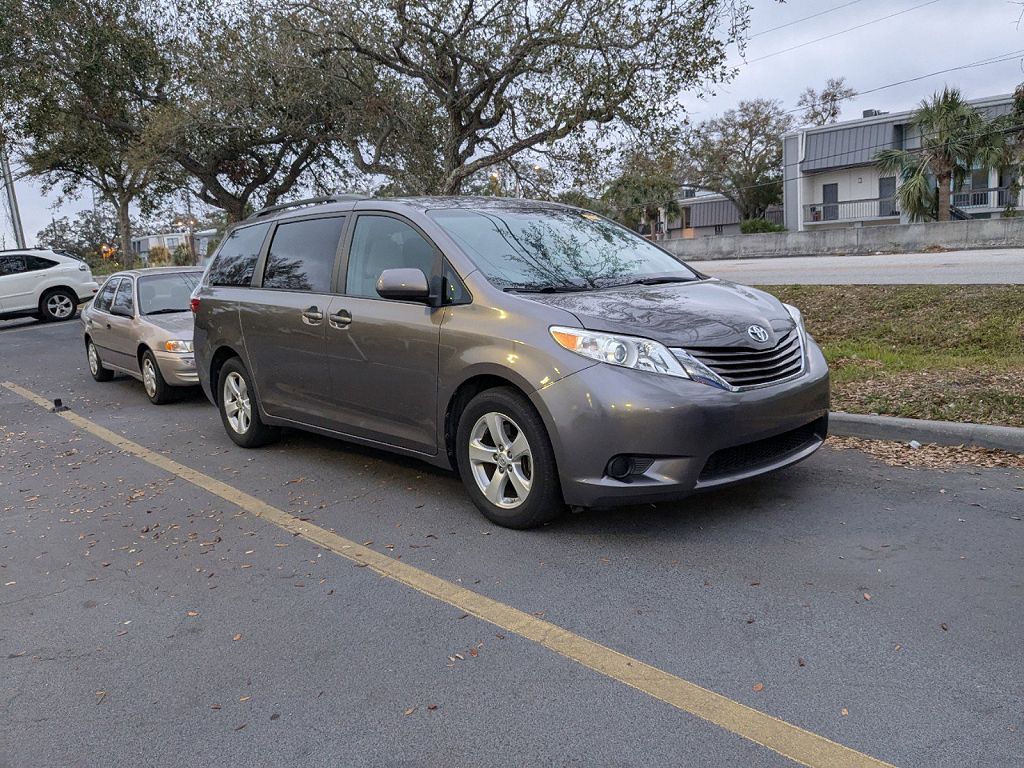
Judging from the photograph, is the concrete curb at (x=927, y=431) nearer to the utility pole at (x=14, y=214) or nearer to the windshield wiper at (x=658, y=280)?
the windshield wiper at (x=658, y=280)

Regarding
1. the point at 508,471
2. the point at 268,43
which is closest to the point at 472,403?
the point at 508,471

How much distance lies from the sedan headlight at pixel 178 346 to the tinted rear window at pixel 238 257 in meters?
2.13

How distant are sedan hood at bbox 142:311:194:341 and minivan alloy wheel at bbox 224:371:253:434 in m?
2.58

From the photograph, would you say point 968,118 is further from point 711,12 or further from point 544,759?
point 544,759

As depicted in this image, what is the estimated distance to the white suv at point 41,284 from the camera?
2086 centimetres

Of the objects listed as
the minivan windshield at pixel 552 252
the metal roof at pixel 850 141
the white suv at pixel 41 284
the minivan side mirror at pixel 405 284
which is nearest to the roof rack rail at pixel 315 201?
the minivan windshield at pixel 552 252

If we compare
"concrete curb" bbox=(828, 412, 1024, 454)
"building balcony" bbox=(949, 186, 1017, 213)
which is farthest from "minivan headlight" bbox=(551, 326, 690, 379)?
"building balcony" bbox=(949, 186, 1017, 213)

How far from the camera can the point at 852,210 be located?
146 feet

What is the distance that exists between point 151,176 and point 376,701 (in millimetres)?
23685

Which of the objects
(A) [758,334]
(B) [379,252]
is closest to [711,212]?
(B) [379,252]

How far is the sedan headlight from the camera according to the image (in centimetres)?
942

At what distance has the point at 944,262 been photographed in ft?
51.4

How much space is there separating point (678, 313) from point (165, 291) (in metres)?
7.92

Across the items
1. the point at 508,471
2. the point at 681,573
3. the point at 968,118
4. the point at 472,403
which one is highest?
the point at 968,118
